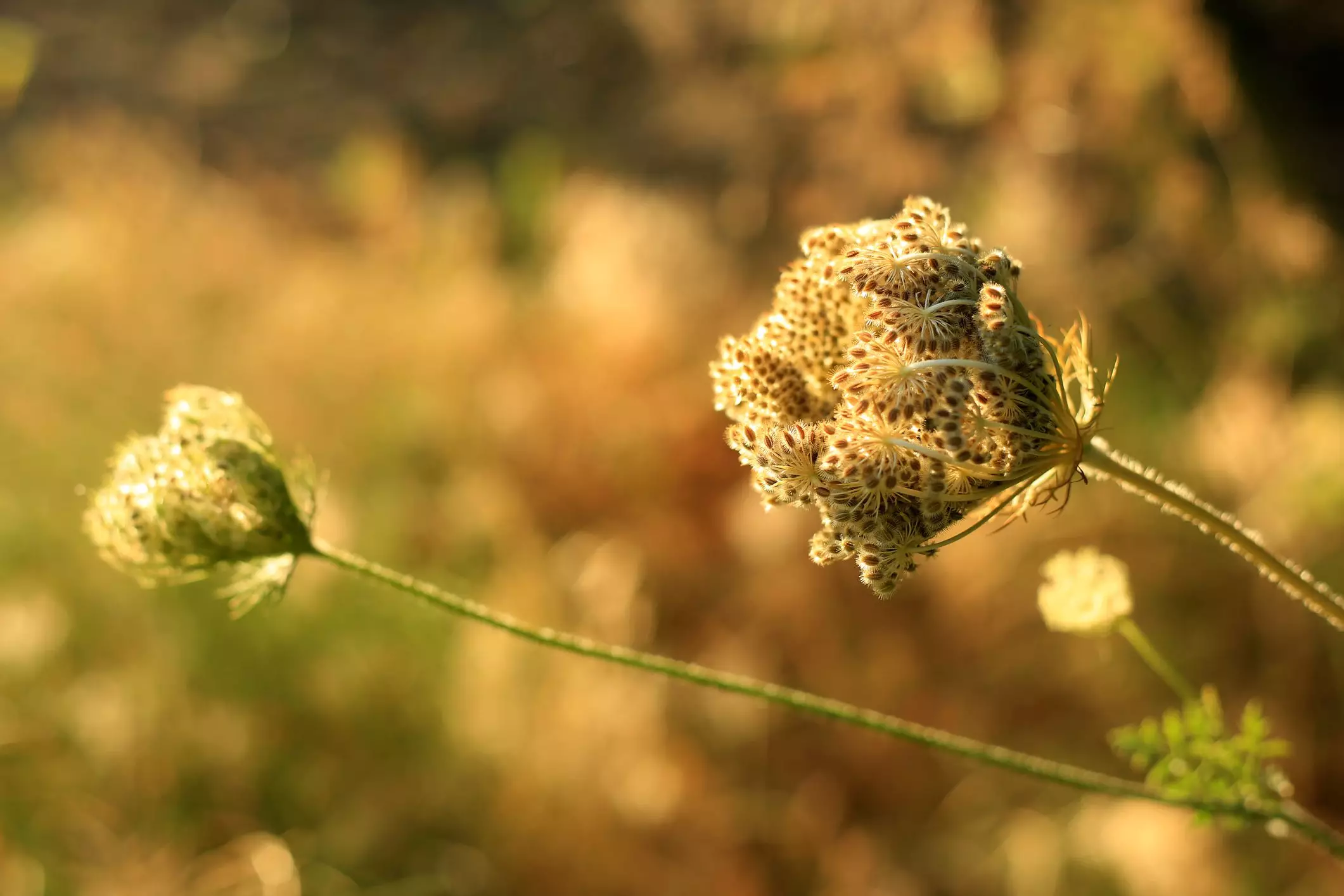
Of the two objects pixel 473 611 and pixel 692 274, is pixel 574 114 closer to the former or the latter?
pixel 692 274

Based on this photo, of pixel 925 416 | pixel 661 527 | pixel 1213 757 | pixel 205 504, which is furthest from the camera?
pixel 661 527

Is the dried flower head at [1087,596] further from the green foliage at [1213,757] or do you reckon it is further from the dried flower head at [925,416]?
the dried flower head at [925,416]

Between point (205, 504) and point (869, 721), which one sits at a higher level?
point (205, 504)

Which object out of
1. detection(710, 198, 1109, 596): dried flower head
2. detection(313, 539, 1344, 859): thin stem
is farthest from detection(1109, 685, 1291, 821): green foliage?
detection(710, 198, 1109, 596): dried flower head

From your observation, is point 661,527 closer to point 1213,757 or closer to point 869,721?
point 1213,757

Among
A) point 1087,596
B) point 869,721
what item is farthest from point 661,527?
point 869,721

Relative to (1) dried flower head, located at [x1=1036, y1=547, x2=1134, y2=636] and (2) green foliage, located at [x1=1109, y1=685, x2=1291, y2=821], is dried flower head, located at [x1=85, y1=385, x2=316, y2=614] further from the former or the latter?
(2) green foliage, located at [x1=1109, y1=685, x2=1291, y2=821]

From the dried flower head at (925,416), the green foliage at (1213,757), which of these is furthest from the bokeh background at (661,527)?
the dried flower head at (925,416)
